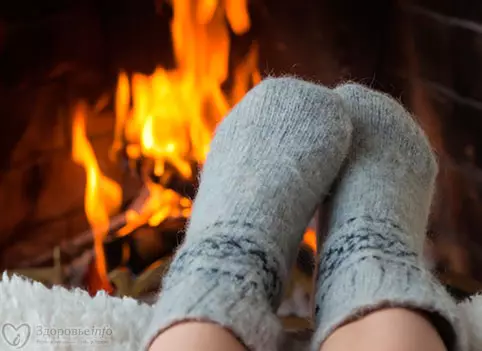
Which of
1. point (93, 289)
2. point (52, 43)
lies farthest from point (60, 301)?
point (52, 43)

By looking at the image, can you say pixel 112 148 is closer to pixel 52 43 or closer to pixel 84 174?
pixel 84 174

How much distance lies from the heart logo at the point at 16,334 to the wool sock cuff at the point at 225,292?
125 mm

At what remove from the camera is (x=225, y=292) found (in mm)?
691

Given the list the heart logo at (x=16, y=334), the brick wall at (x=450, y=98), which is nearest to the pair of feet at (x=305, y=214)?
the heart logo at (x=16, y=334)

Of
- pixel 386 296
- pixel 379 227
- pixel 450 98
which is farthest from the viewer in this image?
pixel 450 98

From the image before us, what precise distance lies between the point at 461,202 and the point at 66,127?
62 centimetres

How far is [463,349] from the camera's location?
70 cm

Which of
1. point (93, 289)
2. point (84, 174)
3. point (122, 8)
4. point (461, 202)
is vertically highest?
point (122, 8)

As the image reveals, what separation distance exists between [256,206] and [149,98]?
52 centimetres

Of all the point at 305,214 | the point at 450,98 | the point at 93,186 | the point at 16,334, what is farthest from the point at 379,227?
the point at 93,186

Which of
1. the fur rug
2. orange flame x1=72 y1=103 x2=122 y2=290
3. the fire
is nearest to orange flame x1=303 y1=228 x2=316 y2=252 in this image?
the fire

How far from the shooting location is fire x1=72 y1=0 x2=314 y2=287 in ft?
4.32

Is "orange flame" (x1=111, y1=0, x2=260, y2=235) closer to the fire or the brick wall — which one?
the fire

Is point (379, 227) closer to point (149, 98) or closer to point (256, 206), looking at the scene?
point (256, 206)
